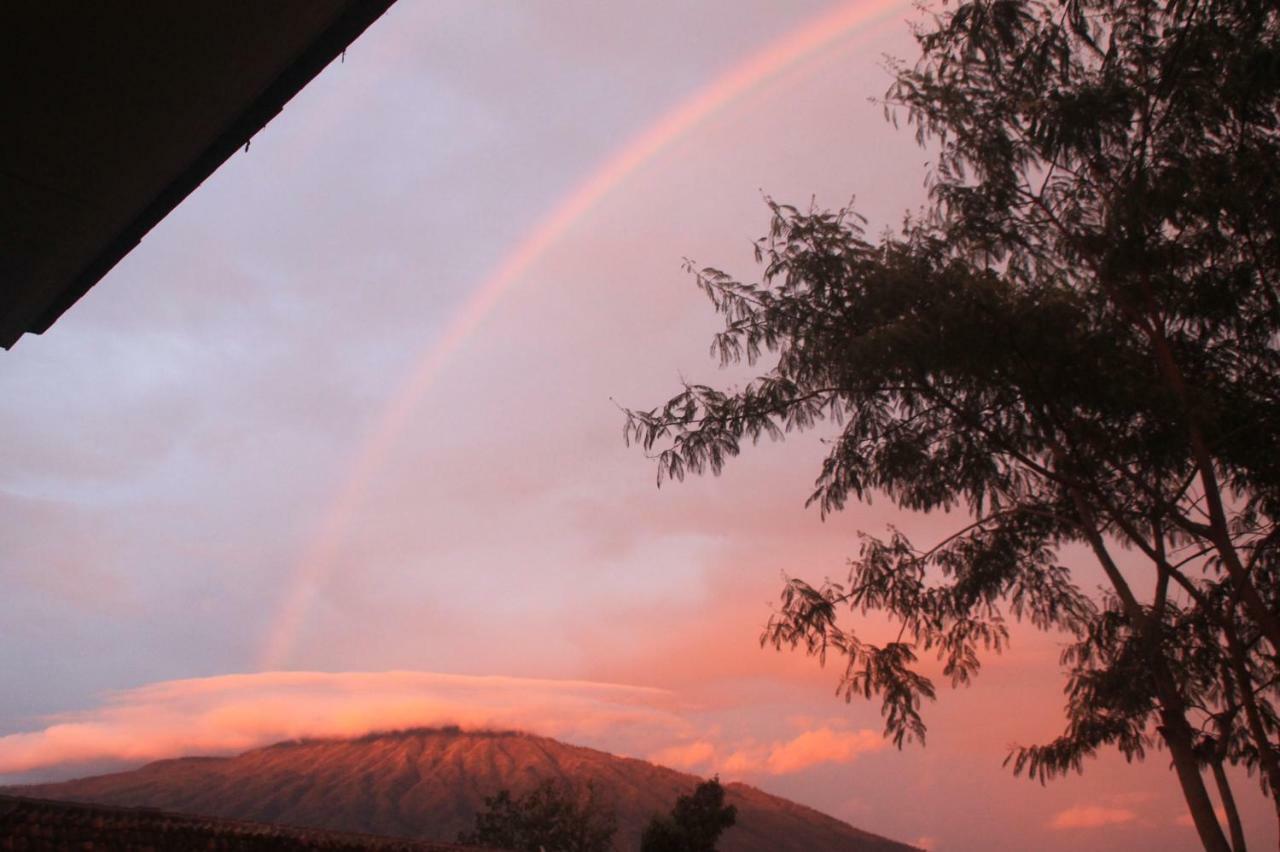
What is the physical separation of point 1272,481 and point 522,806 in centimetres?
3200

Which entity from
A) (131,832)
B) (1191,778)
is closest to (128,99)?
(131,832)

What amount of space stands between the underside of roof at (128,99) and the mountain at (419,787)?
73.6 m

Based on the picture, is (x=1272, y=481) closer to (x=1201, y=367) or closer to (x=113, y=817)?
(x=1201, y=367)

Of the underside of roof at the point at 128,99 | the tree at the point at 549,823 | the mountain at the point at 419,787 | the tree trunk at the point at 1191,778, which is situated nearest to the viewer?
the underside of roof at the point at 128,99

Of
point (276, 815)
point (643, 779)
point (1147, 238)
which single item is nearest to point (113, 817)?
point (1147, 238)

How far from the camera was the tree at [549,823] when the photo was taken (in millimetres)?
33250

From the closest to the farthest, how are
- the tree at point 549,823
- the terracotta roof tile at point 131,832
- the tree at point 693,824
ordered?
the terracotta roof tile at point 131,832 < the tree at point 693,824 < the tree at point 549,823

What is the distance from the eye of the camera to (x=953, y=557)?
1041cm

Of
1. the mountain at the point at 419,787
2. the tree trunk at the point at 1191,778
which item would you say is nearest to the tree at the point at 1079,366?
the tree trunk at the point at 1191,778


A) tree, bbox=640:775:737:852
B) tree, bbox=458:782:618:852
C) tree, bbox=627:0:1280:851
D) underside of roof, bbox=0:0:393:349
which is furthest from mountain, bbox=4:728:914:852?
underside of roof, bbox=0:0:393:349

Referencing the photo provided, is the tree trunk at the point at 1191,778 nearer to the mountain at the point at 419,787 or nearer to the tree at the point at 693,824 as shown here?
the tree at the point at 693,824

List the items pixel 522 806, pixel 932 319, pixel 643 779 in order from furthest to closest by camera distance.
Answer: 1. pixel 643 779
2. pixel 522 806
3. pixel 932 319

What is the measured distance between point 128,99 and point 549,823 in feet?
115

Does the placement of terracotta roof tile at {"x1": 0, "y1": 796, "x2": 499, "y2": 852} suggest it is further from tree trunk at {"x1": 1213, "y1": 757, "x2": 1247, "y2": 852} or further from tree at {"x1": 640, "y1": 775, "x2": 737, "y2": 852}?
tree at {"x1": 640, "y1": 775, "x2": 737, "y2": 852}
